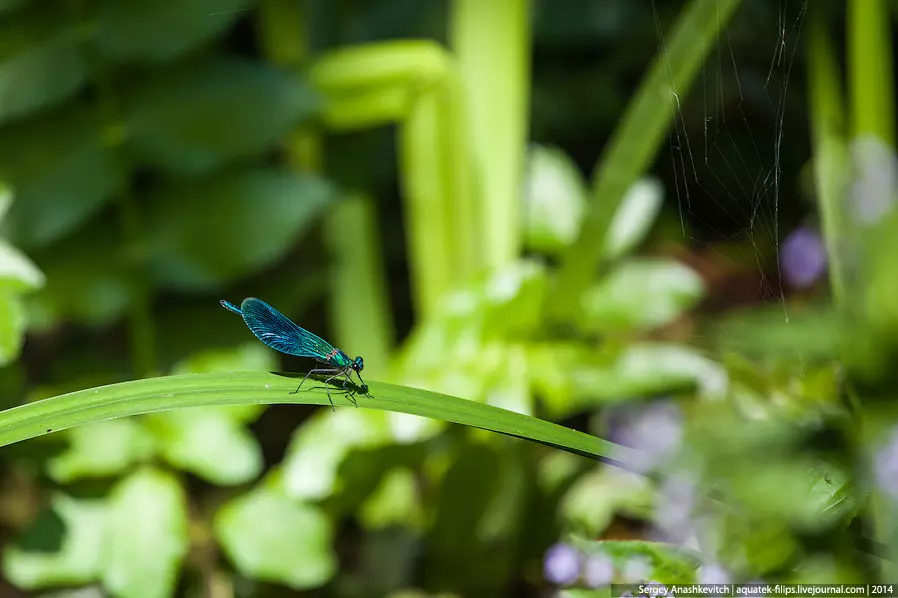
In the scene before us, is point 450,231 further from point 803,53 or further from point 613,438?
point 803,53

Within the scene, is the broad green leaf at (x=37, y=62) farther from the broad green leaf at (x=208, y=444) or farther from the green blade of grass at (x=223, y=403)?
the green blade of grass at (x=223, y=403)

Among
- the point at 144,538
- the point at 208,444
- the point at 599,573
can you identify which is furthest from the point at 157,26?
the point at 599,573

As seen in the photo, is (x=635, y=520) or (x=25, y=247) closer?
(x=25, y=247)

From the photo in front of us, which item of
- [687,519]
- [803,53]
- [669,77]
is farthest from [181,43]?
[803,53]

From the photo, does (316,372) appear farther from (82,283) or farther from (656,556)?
(82,283)

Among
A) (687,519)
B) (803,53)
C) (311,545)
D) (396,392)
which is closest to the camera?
(396,392)

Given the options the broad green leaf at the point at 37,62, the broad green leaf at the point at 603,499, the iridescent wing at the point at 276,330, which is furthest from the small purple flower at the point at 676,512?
the broad green leaf at the point at 37,62

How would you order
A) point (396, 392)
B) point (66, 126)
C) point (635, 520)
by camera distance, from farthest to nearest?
point (635, 520) → point (66, 126) → point (396, 392)
